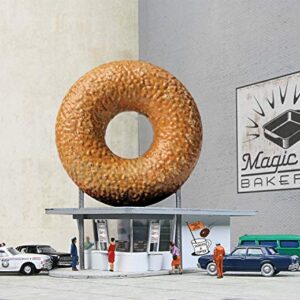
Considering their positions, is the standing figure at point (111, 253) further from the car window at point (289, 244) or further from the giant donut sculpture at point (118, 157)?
the car window at point (289, 244)

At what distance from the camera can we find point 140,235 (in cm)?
2170

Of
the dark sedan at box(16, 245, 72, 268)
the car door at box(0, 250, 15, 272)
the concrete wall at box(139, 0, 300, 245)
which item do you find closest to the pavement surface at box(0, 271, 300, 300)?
the car door at box(0, 250, 15, 272)

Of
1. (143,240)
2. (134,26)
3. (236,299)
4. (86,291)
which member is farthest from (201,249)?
(134,26)

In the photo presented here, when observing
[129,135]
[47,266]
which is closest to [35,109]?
[129,135]

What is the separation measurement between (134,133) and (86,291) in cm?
2162

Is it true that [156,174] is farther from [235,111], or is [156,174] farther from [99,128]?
[235,111]

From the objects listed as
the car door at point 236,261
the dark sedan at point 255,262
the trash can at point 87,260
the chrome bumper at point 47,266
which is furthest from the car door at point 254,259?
the chrome bumper at point 47,266

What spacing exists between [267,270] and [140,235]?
394 cm

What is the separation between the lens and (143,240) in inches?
856

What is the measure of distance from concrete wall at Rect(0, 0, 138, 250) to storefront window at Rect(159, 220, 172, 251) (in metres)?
13.1

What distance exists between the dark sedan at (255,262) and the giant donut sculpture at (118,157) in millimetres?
2786

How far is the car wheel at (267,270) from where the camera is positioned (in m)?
20.0

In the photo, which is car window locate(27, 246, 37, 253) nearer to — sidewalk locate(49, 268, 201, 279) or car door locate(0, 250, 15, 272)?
car door locate(0, 250, 15, 272)

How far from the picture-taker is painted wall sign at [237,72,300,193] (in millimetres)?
28109
